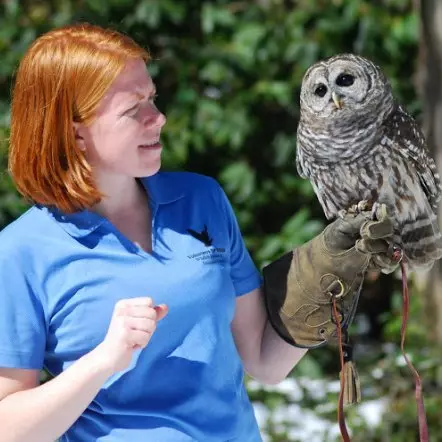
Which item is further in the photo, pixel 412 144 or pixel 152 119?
Answer: pixel 412 144

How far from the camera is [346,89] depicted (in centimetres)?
239

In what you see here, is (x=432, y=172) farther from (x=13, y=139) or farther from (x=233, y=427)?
(x=13, y=139)

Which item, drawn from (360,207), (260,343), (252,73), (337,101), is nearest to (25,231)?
(260,343)

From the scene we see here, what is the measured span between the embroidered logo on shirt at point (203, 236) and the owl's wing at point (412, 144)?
0.72m

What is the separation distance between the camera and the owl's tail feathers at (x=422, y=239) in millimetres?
2379

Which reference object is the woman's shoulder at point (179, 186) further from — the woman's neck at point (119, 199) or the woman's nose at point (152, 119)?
the woman's nose at point (152, 119)

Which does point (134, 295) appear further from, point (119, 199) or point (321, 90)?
point (321, 90)

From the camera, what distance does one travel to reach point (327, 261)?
6.33 ft

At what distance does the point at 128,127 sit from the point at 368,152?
805mm

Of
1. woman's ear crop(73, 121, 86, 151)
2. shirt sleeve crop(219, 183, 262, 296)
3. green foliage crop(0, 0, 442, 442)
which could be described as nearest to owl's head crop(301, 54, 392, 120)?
shirt sleeve crop(219, 183, 262, 296)

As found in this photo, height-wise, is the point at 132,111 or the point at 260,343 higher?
the point at 132,111

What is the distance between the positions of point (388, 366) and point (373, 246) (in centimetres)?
219

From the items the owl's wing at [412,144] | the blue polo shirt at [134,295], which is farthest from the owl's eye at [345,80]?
the blue polo shirt at [134,295]

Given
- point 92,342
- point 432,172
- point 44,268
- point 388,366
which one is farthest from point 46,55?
point 388,366
